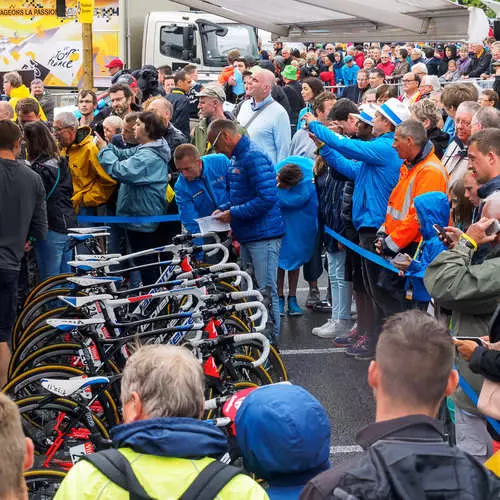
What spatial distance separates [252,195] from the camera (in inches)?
311

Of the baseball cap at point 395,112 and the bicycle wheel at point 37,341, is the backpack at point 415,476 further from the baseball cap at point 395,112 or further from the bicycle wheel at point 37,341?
the baseball cap at point 395,112

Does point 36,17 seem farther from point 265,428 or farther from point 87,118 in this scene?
point 265,428

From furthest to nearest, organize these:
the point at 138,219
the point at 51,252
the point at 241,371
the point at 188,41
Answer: the point at 188,41, the point at 138,219, the point at 51,252, the point at 241,371

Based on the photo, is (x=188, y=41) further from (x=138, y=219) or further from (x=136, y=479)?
(x=136, y=479)

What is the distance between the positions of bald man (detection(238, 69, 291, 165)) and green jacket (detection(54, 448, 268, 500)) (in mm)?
7611

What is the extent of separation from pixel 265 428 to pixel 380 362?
48 cm

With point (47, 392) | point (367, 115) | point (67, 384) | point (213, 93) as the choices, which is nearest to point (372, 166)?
point (367, 115)

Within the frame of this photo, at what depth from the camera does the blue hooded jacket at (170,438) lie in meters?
2.76

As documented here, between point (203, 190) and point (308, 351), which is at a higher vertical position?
point (203, 190)

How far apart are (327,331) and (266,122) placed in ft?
A: 8.27

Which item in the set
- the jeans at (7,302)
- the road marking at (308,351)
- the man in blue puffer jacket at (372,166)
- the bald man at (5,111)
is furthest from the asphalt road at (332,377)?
the bald man at (5,111)

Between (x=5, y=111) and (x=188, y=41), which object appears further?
(x=188, y=41)

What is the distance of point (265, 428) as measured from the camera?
3.10 meters

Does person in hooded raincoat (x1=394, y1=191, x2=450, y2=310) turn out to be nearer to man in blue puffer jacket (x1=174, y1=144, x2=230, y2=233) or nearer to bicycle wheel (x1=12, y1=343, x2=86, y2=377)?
man in blue puffer jacket (x1=174, y1=144, x2=230, y2=233)
